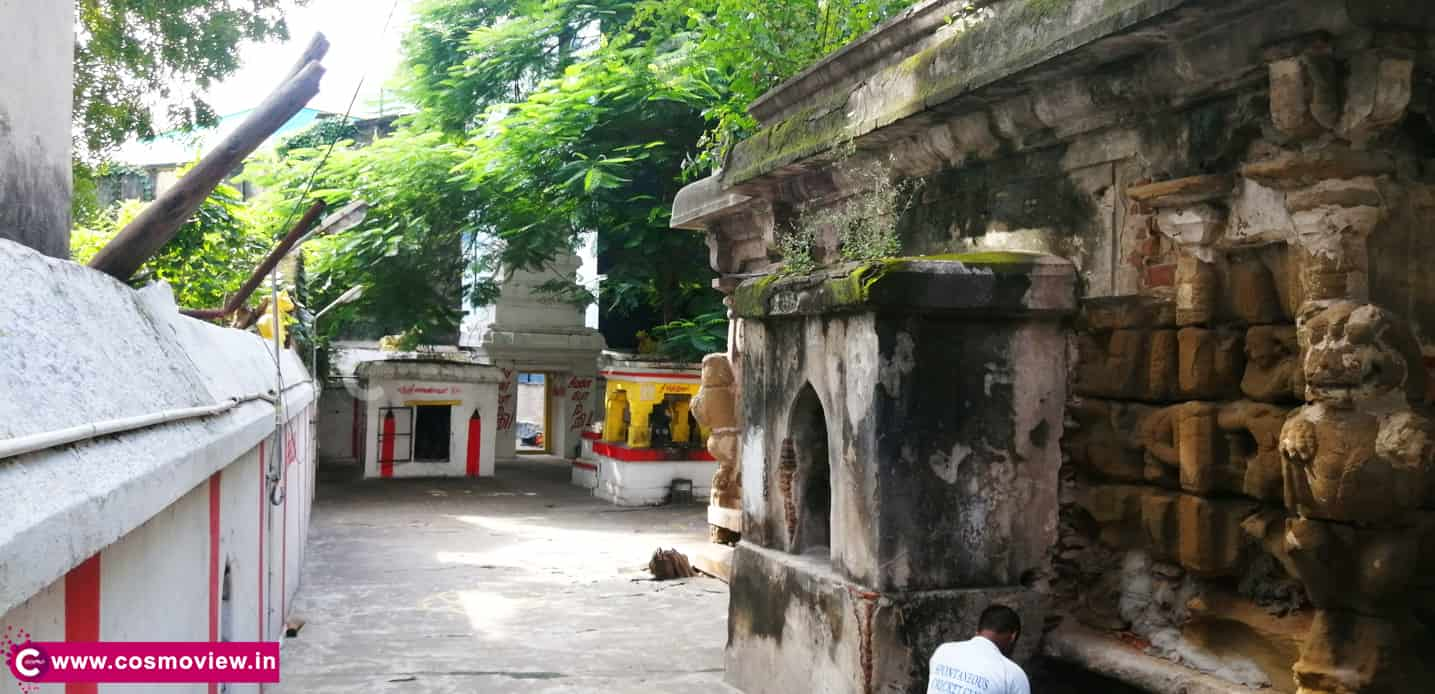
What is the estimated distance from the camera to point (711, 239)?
8.75 metres

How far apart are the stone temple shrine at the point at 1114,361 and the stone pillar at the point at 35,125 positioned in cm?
285

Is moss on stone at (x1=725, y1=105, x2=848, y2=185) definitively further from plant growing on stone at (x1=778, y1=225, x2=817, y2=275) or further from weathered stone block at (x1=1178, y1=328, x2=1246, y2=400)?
weathered stone block at (x1=1178, y1=328, x2=1246, y2=400)

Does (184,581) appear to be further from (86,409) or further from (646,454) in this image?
Answer: (646,454)

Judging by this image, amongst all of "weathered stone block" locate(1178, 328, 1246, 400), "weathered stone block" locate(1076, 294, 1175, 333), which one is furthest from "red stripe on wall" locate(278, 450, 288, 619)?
"weathered stone block" locate(1178, 328, 1246, 400)

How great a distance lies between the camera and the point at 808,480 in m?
5.60

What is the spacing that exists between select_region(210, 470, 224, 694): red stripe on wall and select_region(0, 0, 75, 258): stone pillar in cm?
83

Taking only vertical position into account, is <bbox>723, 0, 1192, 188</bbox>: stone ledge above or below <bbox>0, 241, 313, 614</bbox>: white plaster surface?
above

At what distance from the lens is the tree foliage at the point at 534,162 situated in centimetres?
1433

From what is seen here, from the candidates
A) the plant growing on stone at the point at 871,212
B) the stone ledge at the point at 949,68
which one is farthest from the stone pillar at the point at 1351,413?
the plant growing on stone at the point at 871,212

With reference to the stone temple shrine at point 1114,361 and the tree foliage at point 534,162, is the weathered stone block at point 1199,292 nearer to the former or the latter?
the stone temple shrine at point 1114,361

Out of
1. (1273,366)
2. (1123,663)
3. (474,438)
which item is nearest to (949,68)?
(1273,366)

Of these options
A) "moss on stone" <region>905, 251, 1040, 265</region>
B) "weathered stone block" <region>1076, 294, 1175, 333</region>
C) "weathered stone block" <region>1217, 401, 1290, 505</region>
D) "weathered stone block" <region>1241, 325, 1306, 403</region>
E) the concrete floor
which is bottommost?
the concrete floor

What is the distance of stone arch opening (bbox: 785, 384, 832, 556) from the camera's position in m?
5.57

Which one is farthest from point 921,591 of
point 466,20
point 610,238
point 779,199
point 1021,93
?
point 466,20
